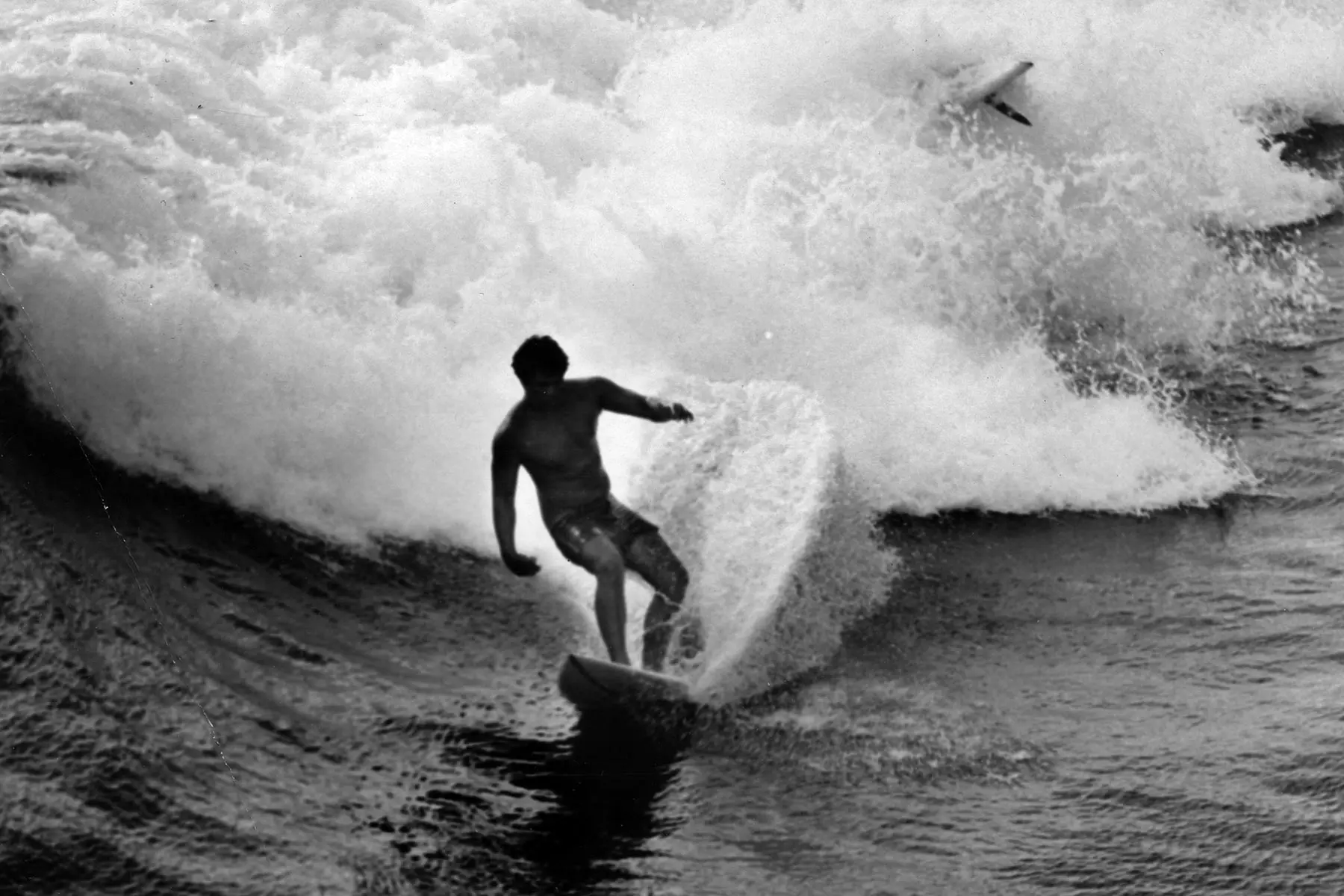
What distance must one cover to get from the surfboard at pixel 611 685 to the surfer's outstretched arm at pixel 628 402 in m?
1.03

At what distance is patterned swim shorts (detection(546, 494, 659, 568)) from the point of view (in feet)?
24.0

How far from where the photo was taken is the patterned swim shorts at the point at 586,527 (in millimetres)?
7324

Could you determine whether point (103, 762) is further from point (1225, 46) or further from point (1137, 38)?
point (1225, 46)

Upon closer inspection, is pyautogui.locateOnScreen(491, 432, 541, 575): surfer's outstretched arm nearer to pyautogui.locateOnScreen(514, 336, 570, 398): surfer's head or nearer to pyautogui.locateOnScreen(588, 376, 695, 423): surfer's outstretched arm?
pyautogui.locateOnScreen(514, 336, 570, 398): surfer's head

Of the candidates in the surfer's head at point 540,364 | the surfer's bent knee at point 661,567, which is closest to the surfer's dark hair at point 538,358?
the surfer's head at point 540,364

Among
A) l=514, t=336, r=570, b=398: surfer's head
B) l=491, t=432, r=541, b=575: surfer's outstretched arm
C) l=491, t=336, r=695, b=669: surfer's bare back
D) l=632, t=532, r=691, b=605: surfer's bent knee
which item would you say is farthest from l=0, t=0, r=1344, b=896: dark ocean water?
l=514, t=336, r=570, b=398: surfer's head

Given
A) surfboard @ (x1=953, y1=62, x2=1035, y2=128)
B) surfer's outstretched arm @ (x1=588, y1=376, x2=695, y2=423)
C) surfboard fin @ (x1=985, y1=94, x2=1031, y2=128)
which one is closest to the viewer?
surfer's outstretched arm @ (x1=588, y1=376, x2=695, y2=423)

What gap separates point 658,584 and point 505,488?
32.7 inches

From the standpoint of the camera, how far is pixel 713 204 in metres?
11.8

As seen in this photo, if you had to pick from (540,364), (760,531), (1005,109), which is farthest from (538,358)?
(1005,109)

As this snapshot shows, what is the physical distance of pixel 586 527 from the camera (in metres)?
7.34

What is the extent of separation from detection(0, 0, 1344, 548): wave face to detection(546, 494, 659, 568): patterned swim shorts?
148cm

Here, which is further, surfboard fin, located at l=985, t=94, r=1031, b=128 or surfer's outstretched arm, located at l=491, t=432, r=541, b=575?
surfboard fin, located at l=985, t=94, r=1031, b=128

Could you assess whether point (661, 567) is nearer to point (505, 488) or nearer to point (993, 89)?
point (505, 488)
